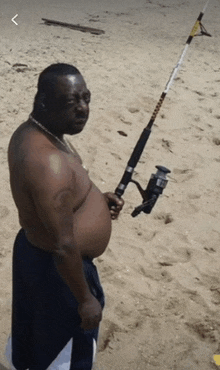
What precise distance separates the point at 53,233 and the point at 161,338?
159 cm

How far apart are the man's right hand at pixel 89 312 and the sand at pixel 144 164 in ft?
3.30

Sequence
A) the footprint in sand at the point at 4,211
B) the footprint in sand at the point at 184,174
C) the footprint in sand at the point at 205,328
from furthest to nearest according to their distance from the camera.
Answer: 1. the footprint in sand at the point at 184,174
2. the footprint in sand at the point at 4,211
3. the footprint in sand at the point at 205,328

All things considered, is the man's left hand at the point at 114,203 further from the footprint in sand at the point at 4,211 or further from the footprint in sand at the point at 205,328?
the footprint in sand at the point at 4,211

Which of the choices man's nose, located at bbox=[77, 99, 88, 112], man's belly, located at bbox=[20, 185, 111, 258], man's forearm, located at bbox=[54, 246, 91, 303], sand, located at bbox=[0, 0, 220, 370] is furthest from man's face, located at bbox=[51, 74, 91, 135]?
sand, located at bbox=[0, 0, 220, 370]

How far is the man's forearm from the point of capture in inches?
73.1

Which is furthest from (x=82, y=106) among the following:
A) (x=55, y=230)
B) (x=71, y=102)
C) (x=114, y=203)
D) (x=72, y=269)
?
(x=114, y=203)

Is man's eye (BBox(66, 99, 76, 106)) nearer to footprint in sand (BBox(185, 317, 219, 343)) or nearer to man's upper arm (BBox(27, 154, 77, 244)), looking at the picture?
man's upper arm (BBox(27, 154, 77, 244))

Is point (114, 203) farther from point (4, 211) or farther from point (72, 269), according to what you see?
point (4, 211)

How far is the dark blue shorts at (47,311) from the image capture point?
2.07 m

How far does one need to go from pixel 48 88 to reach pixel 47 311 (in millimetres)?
990

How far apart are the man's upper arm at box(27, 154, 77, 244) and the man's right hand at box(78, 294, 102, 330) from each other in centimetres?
34

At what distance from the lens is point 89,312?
6.51 feet

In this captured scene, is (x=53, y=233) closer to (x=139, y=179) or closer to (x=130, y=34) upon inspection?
(x=139, y=179)

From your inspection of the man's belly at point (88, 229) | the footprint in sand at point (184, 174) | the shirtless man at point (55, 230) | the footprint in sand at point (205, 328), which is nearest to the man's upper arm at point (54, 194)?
the shirtless man at point (55, 230)
